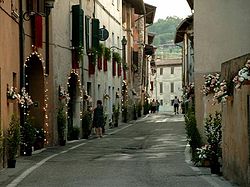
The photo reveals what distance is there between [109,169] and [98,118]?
13627mm

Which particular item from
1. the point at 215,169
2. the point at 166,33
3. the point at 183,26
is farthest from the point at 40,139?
the point at 166,33

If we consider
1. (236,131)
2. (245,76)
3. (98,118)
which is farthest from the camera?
(98,118)

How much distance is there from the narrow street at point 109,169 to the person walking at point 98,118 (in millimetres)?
5737

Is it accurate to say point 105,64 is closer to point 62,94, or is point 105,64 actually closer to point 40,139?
point 62,94

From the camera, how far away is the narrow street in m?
12.6

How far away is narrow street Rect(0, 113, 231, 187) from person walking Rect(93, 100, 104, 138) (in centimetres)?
574

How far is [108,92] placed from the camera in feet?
124

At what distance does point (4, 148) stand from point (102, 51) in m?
18.6

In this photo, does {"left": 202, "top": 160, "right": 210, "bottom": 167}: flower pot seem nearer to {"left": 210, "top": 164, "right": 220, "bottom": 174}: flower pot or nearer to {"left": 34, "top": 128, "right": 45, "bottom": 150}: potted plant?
{"left": 210, "top": 164, "right": 220, "bottom": 174}: flower pot

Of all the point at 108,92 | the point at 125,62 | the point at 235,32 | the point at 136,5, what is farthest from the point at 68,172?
the point at 136,5

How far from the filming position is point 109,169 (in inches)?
595

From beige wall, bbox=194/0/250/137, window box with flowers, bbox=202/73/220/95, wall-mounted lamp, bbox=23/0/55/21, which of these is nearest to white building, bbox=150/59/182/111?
wall-mounted lamp, bbox=23/0/55/21

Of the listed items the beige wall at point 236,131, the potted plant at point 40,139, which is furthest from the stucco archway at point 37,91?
the beige wall at point 236,131

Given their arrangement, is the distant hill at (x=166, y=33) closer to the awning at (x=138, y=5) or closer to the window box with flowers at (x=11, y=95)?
the awning at (x=138, y=5)
